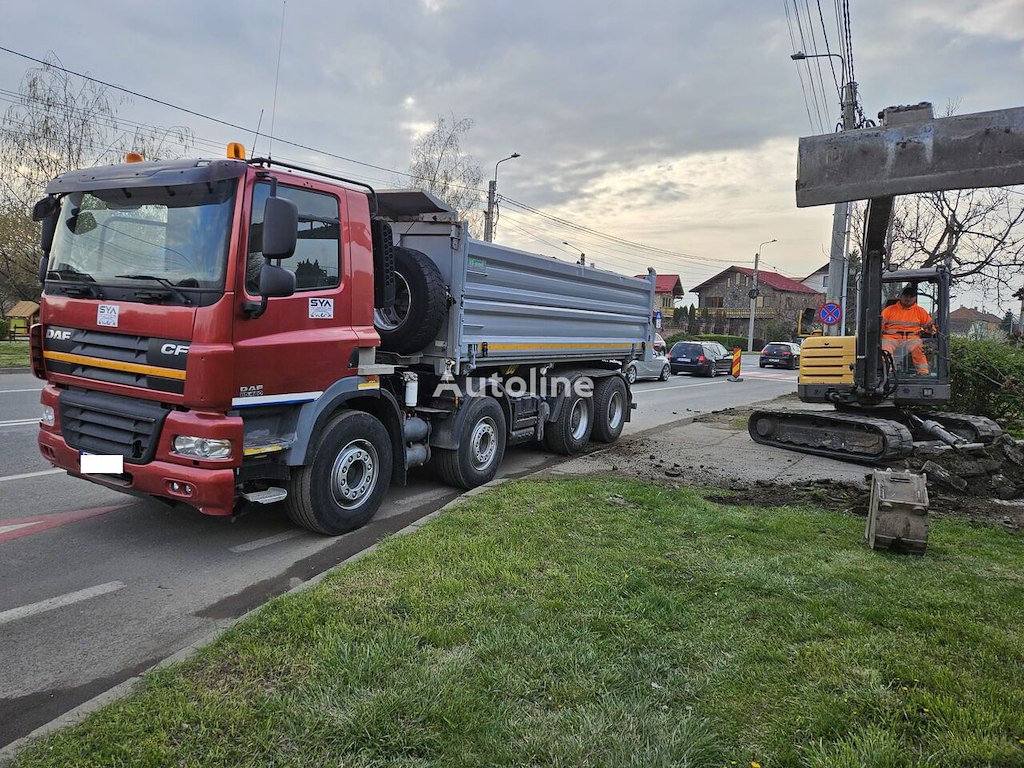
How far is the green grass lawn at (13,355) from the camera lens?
16.9 m

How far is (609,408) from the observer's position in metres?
10.1

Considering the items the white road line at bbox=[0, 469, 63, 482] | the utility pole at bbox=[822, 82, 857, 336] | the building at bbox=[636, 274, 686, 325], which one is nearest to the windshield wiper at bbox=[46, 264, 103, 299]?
the white road line at bbox=[0, 469, 63, 482]

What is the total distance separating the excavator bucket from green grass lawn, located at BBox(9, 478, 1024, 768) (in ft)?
7.87

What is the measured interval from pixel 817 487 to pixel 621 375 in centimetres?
377

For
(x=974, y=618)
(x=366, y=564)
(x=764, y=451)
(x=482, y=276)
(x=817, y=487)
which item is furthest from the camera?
(x=764, y=451)

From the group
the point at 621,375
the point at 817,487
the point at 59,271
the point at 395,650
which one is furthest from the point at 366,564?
the point at 621,375

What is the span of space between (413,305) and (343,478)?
1.85m

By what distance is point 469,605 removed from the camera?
3664 mm

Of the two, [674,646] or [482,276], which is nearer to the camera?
[674,646]

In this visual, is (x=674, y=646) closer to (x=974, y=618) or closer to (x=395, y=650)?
(x=395, y=650)

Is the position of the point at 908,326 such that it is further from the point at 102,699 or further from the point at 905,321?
the point at 102,699

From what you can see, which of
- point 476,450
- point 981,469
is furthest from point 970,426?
point 476,450

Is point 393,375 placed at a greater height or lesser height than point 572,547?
greater

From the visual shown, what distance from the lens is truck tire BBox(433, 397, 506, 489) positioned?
6.81 meters
